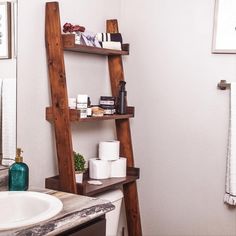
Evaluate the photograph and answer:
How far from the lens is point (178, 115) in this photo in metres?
2.45

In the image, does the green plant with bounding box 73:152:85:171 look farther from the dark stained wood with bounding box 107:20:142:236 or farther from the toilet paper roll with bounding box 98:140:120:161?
the dark stained wood with bounding box 107:20:142:236

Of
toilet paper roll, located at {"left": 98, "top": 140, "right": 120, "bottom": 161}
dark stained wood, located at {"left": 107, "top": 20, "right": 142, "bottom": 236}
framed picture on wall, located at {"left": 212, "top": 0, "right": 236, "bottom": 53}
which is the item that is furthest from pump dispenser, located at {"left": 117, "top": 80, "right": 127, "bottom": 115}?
framed picture on wall, located at {"left": 212, "top": 0, "right": 236, "bottom": 53}

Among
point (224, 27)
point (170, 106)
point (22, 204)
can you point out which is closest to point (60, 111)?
point (22, 204)

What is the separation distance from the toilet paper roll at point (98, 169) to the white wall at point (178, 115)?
0.40m

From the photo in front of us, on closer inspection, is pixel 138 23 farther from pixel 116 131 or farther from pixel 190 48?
pixel 116 131

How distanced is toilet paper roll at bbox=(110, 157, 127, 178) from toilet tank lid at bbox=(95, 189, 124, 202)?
10 cm

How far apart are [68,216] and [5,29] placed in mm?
928

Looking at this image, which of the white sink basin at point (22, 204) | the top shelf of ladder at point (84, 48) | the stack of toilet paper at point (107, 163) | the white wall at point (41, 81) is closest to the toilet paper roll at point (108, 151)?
the stack of toilet paper at point (107, 163)

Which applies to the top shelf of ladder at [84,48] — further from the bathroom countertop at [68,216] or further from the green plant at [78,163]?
the bathroom countertop at [68,216]

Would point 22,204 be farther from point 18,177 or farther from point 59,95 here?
point 59,95

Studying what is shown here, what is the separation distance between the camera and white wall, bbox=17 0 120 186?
1.90 m

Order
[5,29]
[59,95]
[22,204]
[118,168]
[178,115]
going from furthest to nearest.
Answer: [178,115]
[118,168]
[59,95]
[5,29]
[22,204]

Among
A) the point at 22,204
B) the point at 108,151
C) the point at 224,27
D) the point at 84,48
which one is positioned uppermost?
the point at 224,27

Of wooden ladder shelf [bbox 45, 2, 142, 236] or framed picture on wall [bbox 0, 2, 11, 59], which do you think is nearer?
framed picture on wall [bbox 0, 2, 11, 59]
